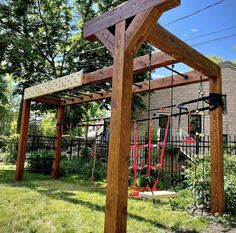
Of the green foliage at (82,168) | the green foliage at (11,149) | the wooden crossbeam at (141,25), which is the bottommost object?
the green foliage at (82,168)

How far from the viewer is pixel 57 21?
13906 mm

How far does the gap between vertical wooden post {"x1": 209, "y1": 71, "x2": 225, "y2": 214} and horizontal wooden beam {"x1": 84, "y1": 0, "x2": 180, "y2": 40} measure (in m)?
2.59

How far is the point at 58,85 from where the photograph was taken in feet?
19.2

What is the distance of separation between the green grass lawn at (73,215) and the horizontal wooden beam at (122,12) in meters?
2.71

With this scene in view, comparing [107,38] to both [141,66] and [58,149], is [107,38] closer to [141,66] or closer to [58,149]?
[141,66]

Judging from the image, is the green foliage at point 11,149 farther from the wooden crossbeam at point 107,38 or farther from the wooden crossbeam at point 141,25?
the wooden crossbeam at point 141,25

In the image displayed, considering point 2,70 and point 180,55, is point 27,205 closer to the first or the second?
point 180,55

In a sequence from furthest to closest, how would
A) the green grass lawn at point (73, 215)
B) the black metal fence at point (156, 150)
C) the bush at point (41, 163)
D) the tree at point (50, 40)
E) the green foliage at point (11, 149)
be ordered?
the tree at point (50, 40)
the green foliage at point (11, 149)
the bush at point (41, 163)
the black metal fence at point (156, 150)
the green grass lawn at point (73, 215)

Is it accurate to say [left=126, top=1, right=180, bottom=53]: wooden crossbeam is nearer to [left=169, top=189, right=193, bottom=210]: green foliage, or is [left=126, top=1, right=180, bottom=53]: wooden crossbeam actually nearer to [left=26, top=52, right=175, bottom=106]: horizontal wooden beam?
[left=26, top=52, right=175, bottom=106]: horizontal wooden beam

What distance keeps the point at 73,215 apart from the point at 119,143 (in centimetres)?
191

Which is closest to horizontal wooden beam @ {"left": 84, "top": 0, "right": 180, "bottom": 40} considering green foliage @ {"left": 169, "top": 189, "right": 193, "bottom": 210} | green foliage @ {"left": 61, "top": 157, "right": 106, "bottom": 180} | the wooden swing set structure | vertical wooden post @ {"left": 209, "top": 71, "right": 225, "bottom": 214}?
the wooden swing set structure

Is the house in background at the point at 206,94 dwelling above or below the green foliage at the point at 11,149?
above

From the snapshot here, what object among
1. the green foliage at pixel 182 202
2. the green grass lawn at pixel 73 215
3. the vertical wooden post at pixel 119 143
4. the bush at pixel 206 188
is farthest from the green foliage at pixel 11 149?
the vertical wooden post at pixel 119 143

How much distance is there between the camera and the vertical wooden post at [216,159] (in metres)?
4.39
